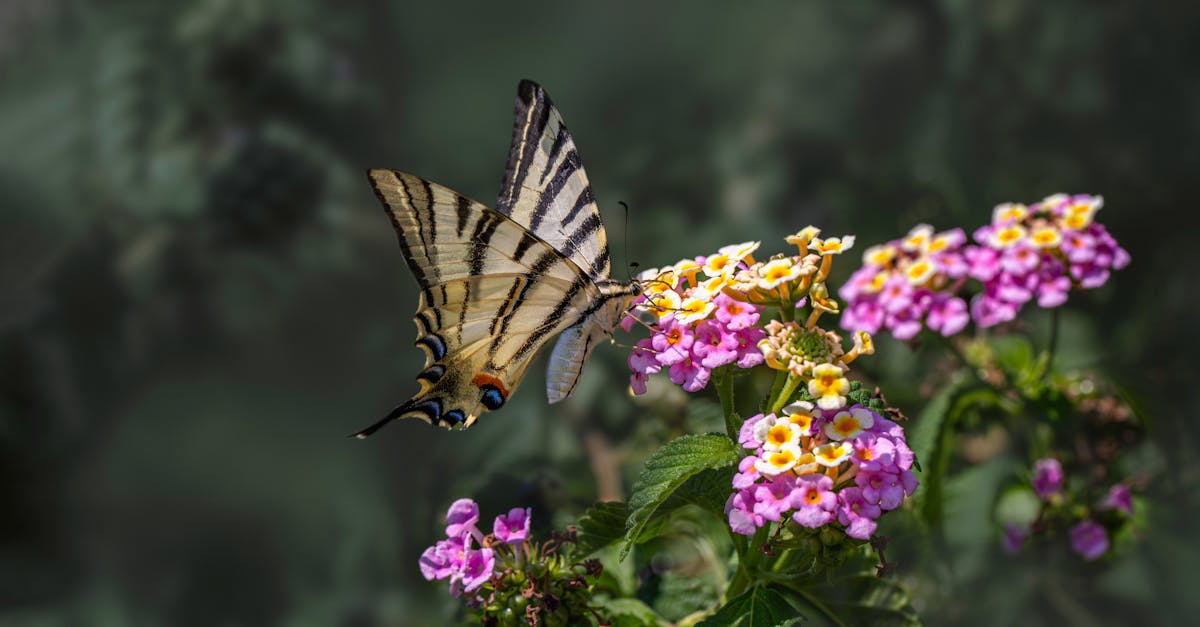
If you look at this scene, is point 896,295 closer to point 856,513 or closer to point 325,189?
point 856,513

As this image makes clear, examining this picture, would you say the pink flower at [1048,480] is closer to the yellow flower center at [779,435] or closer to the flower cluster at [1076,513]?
the flower cluster at [1076,513]

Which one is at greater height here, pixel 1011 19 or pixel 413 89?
pixel 1011 19

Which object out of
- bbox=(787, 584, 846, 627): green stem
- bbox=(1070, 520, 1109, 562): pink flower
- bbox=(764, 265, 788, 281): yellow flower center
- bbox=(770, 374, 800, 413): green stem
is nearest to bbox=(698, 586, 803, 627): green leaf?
bbox=(787, 584, 846, 627): green stem

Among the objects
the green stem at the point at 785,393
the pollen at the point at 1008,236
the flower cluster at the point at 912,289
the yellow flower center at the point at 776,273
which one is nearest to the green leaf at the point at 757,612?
the green stem at the point at 785,393

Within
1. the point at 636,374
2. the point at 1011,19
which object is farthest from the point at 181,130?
the point at 1011,19

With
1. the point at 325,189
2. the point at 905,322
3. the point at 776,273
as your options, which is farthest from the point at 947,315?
the point at 325,189

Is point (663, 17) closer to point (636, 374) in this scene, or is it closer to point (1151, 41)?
point (1151, 41)
